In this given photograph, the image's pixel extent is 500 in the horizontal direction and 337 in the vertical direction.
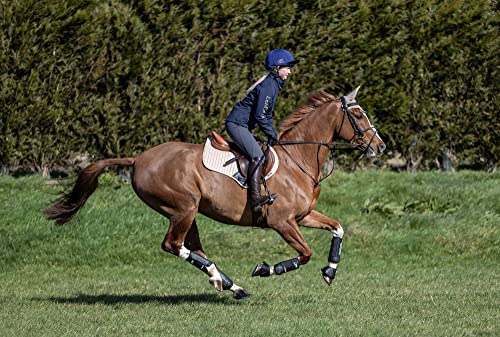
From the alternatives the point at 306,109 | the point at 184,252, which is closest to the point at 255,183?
the point at 184,252

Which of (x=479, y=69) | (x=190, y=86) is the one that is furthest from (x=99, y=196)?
(x=479, y=69)

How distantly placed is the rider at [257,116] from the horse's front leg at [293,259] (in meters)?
0.29

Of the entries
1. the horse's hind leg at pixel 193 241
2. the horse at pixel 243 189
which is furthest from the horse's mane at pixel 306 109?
the horse's hind leg at pixel 193 241

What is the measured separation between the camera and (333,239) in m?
10.1

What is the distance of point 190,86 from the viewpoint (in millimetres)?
15117

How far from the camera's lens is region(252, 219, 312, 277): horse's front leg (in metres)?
9.94

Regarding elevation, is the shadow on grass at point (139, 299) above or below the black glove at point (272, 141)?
below

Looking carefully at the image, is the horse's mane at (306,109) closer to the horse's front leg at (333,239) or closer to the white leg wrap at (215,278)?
the horse's front leg at (333,239)

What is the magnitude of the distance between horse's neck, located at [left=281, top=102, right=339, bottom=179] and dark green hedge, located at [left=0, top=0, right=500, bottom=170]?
476 centimetres

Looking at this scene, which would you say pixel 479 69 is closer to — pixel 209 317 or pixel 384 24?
pixel 384 24

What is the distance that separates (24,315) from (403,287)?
4.09 m

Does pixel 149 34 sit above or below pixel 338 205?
above

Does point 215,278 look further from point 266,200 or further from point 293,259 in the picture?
point 266,200

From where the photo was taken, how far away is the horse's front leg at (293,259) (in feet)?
32.6
